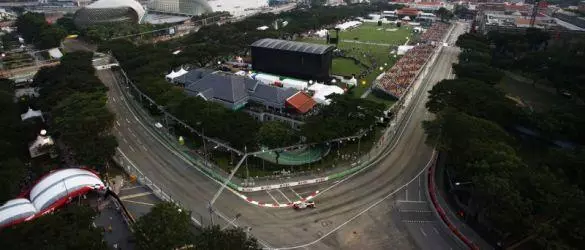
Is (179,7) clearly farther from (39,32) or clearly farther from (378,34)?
(378,34)

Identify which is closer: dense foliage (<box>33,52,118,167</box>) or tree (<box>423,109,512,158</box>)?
tree (<box>423,109,512,158</box>)

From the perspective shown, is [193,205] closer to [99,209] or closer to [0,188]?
[99,209]

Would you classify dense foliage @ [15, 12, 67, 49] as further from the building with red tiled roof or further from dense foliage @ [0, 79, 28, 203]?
the building with red tiled roof

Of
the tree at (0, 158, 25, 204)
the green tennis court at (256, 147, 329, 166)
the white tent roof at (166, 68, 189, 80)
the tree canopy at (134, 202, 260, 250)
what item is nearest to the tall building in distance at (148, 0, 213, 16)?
the white tent roof at (166, 68, 189, 80)

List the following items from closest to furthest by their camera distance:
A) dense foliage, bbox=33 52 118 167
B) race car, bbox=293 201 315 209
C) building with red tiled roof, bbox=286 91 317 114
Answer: race car, bbox=293 201 315 209, dense foliage, bbox=33 52 118 167, building with red tiled roof, bbox=286 91 317 114

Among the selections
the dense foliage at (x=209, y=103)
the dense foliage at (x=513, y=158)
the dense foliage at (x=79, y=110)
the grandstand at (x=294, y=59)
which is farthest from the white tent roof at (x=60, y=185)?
the grandstand at (x=294, y=59)

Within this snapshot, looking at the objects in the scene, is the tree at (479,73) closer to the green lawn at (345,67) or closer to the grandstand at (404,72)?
the grandstand at (404,72)

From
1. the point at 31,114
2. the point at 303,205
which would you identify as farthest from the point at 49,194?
the point at 31,114

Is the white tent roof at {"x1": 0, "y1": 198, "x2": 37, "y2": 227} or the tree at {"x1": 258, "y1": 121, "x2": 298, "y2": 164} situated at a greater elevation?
the tree at {"x1": 258, "y1": 121, "x2": 298, "y2": 164}
